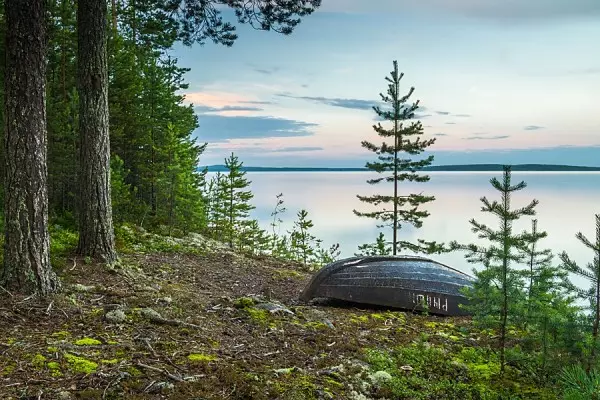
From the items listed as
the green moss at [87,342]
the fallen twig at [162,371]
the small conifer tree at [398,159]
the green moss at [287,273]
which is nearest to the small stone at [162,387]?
the fallen twig at [162,371]

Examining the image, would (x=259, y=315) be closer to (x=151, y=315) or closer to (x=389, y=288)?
(x=151, y=315)

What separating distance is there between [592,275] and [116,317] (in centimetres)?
507

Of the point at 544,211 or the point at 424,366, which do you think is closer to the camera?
the point at 424,366

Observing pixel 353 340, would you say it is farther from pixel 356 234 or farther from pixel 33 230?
pixel 356 234

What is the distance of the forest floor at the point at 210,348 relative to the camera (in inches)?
144

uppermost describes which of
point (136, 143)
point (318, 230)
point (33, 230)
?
point (136, 143)

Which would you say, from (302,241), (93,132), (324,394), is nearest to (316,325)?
(324,394)

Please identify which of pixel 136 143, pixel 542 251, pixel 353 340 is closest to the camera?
pixel 353 340

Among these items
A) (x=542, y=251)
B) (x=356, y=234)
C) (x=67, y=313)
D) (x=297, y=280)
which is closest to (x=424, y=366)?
(x=542, y=251)

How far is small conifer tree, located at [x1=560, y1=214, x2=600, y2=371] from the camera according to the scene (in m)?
4.00

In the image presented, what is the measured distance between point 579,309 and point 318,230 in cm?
3752

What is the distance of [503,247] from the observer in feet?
15.0

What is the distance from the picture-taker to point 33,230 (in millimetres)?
5445

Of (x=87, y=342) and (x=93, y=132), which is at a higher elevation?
(x=93, y=132)
